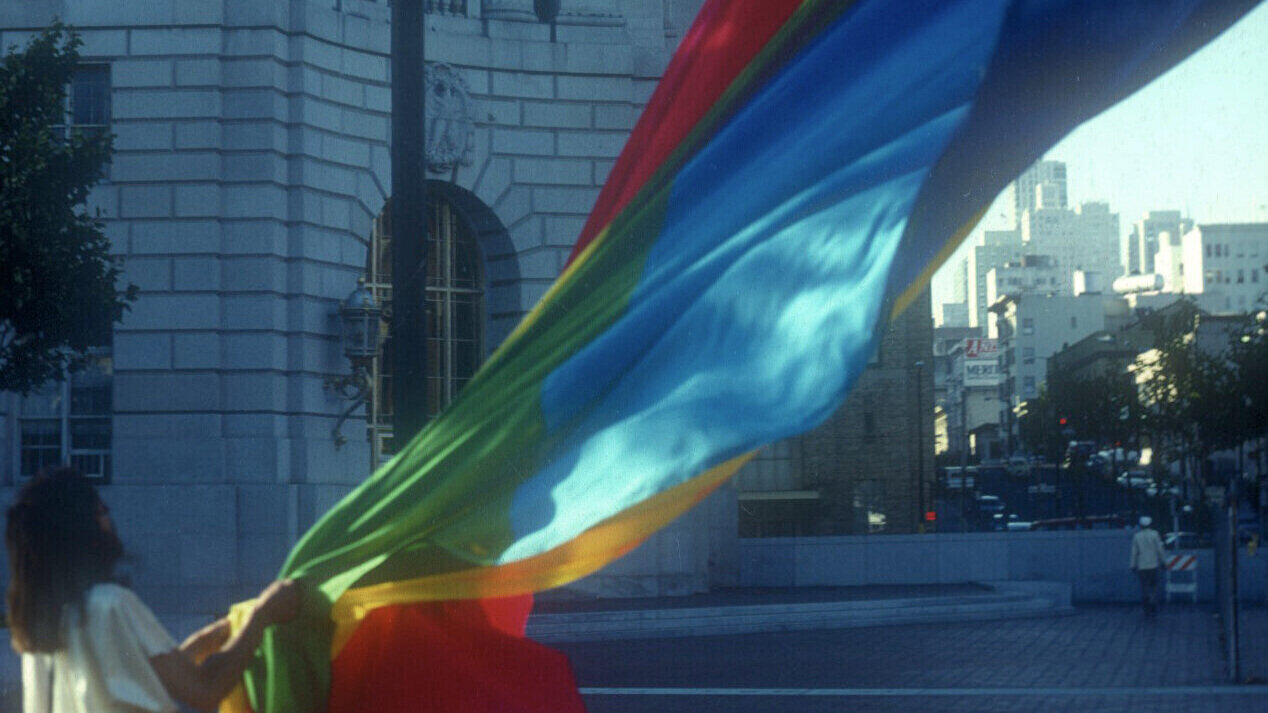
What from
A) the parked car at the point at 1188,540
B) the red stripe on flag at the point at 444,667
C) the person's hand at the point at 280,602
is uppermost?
the person's hand at the point at 280,602

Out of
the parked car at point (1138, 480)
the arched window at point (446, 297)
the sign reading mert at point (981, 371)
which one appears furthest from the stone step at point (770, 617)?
the sign reading mert at point (981, 371)

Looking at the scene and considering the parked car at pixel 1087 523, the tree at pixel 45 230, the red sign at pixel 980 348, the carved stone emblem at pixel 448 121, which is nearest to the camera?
the tree at pixel 45 230

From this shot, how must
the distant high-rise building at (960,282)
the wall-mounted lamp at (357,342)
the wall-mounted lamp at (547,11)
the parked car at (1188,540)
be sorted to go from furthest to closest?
the parked car at (1188,540), the wall-mounted lamp at (547,11), the wall-mounted lamp at (357,342), the distant high-rise building at (960,282)

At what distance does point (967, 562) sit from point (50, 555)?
91.2 feet

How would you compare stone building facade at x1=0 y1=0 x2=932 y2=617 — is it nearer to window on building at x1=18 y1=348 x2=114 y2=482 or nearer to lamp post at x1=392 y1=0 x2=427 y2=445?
window on building at x1=18 y1=348 x2=114 y2=482

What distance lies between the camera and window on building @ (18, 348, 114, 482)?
73.0 ft

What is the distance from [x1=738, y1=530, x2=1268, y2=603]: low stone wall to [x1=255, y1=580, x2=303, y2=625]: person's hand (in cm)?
2513

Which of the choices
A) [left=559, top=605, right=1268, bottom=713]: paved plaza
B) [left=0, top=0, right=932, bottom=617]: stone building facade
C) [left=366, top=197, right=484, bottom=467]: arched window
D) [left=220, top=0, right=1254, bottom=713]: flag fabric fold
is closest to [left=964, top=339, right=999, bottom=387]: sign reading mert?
[left=366, top=197, right=484, bottom=467]: arched window

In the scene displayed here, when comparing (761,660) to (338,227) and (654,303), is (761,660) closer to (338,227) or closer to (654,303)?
(338,227)

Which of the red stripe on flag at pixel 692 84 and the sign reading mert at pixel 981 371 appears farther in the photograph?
the sign reading mert at pixel 981 371

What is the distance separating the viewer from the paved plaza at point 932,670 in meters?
14.5

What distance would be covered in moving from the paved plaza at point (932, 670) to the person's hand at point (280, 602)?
33.9ft

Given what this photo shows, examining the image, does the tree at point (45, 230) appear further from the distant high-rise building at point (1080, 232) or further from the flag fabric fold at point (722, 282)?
the flag fabric fold at point (722, 282)

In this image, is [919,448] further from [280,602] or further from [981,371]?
[280,602]
